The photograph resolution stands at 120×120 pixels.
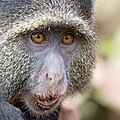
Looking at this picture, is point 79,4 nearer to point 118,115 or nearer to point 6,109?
point 6,109

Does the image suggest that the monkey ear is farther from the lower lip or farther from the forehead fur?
the lower lip

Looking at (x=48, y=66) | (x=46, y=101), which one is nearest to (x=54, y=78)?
(x=48, y=66)

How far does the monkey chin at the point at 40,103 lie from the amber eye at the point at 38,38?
58 cm

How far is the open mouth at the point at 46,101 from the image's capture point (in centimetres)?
565

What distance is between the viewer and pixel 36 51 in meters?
5.73

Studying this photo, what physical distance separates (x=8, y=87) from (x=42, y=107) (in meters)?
0.42

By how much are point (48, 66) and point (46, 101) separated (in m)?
0.42

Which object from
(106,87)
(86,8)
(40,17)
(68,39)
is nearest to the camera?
(40,17)

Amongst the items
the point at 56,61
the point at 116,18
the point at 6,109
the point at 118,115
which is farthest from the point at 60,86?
the point at 116,18

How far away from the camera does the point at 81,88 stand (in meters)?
6.41

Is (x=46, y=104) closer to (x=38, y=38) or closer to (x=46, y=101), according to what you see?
(x=46, y=101)

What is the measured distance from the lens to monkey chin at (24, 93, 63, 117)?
566cm

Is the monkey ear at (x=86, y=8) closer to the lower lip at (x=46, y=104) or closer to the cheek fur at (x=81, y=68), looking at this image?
the cheek fur at (x=81, y=68)

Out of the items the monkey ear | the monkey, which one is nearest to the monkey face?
the monkey
